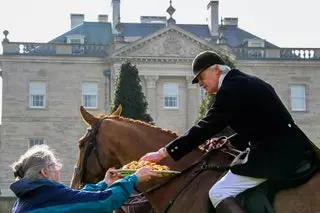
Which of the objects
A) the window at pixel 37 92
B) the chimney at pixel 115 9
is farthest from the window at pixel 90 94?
the chimney at pixel 115 9

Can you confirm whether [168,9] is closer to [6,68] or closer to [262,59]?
[262,59]

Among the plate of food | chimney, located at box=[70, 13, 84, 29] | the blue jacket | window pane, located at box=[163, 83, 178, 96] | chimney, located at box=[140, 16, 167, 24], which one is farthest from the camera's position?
chimney, located at box=[70, 13, 84, 29]

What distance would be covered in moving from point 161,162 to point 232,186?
0.97 m

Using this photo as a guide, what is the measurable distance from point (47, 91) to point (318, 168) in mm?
42387

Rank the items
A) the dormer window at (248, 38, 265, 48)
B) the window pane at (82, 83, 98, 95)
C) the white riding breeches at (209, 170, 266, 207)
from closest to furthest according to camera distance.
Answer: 1. the white riding breeches at (209, 170, 266, 207)
2. the window pane at (82, 83, 98, 95)
3. the dormer window at (248, 38, 265, 48)

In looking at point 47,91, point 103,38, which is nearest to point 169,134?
point 47,91

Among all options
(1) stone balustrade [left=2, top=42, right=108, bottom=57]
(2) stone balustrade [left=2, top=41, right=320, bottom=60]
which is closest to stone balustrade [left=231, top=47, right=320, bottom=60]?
(2) stone balustrade [left=2, top=41, right=320, bottom=60]

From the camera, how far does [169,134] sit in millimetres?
5801

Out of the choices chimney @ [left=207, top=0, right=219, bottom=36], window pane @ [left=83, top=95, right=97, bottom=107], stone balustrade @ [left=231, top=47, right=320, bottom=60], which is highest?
chimney @ [left=207, top=0, right=219, bottom=36]

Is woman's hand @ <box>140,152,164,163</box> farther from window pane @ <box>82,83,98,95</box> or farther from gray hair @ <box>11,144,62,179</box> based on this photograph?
window pane @ <box>82,83,98,95</box>

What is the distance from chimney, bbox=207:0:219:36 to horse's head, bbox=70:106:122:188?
155ft

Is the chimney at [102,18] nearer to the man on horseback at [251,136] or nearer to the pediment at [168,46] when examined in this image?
the pediment at [168,46]

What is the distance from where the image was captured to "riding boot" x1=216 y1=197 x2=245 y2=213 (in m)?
4.68

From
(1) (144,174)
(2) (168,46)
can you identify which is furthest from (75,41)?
(1) (144,174)
